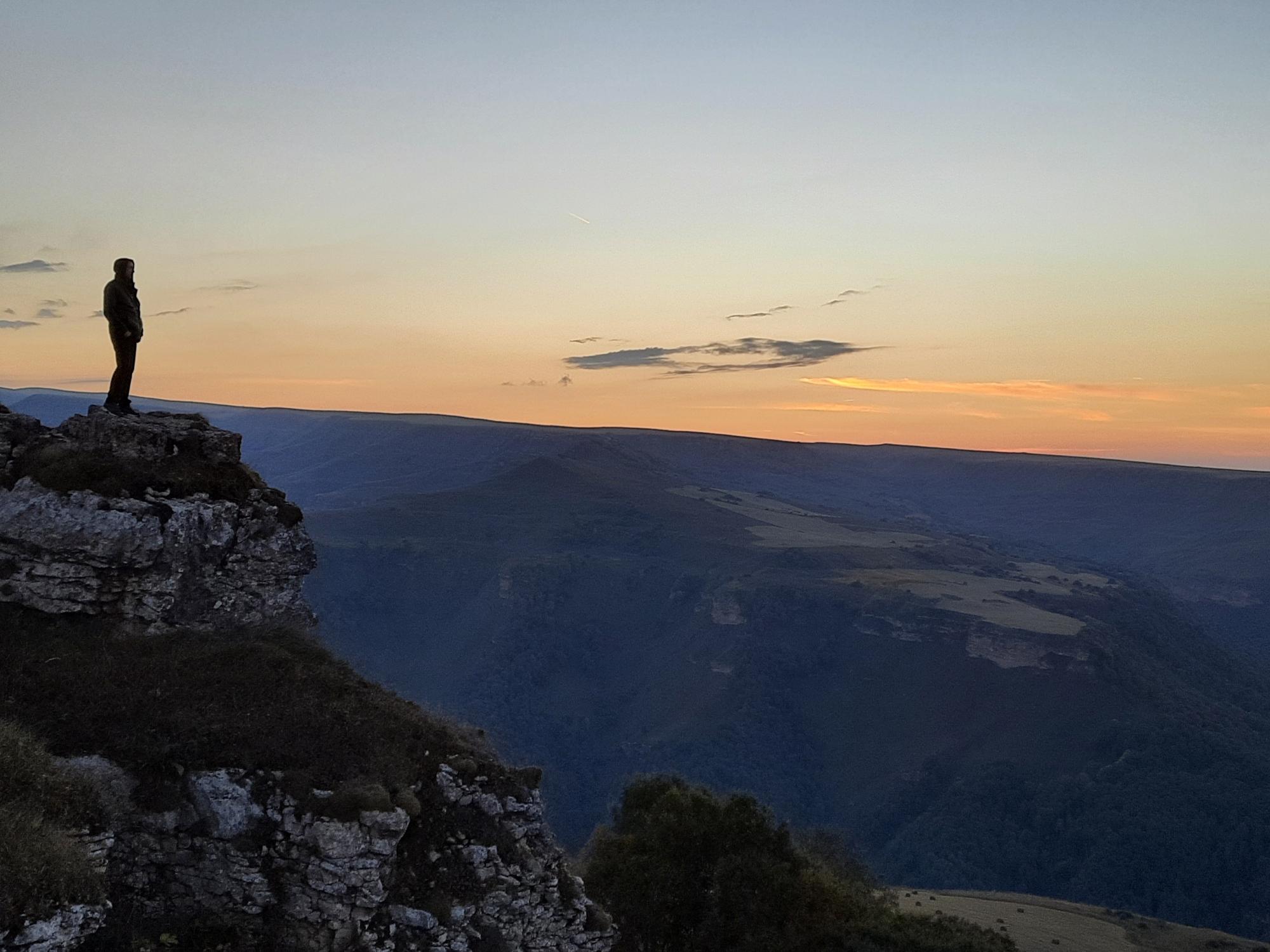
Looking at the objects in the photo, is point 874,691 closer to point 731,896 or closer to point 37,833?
point 731,896

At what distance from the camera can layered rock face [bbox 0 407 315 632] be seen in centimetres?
1652

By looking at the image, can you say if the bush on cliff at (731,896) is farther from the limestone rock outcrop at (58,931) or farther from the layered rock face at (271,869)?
the limestone rock outcrop at (58,931)

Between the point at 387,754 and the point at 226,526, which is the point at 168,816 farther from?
the point at 226,526

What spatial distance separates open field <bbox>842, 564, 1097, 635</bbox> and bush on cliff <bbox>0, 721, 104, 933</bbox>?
14001 cm

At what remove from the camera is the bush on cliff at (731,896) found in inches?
932

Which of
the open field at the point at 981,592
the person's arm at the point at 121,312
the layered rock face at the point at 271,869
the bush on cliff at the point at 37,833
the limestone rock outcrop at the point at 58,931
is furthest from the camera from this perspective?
the open field at the point at 981,592

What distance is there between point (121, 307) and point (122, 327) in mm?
405

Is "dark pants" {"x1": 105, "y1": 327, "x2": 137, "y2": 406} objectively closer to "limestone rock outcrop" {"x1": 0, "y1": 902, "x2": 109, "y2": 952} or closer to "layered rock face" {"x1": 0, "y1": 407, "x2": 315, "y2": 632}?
"layered rock face" {"x1": 0, "y1": 407, "x2": 315, "y2": 632}

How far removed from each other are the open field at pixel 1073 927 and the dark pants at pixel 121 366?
3997 cm

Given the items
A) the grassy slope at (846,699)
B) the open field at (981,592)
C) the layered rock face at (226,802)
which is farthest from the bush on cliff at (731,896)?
the open field at (981,592)

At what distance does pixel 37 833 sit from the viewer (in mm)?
11688

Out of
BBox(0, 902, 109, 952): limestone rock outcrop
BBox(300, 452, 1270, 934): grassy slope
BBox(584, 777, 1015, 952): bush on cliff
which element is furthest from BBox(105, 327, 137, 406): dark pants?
BBox(300, 452, 1270, 934): grassy slope

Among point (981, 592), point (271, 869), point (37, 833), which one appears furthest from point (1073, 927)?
point (981, 592)

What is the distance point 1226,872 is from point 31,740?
362 ft
